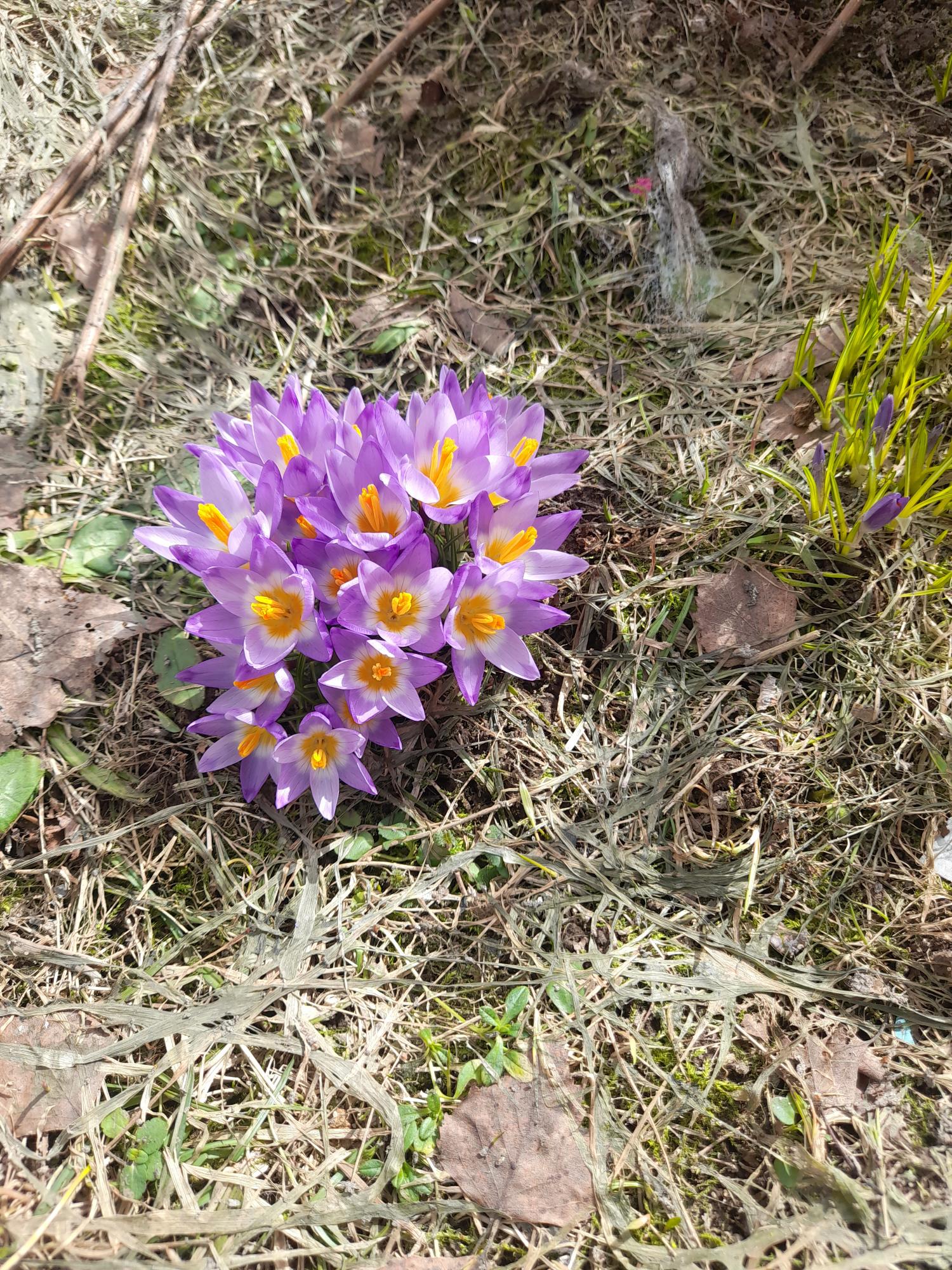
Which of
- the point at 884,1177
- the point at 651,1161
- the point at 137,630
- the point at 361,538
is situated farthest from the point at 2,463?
the point at 884,1177

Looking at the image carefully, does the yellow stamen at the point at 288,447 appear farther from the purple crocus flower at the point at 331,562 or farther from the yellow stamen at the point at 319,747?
the yellow stamen at the point at 319,747

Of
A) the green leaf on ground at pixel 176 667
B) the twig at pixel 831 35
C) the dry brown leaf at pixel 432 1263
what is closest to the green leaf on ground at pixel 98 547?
the green leaf on ground at pixel 176 667

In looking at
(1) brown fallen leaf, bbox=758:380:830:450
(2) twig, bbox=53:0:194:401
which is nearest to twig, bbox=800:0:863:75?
(1) brown fallen leaf, bbox=758:380:830:450

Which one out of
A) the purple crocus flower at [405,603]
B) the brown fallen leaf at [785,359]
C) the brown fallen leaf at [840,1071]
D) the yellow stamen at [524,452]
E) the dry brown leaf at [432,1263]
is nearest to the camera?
the dry brown leaf at [432,1263]

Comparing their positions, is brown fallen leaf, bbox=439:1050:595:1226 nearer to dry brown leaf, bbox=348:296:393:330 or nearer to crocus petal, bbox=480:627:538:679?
crocus petal, bbox=480:627:538:679

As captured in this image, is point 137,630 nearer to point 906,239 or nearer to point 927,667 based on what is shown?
point 927,667

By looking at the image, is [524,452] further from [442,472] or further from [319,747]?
[319,747]
